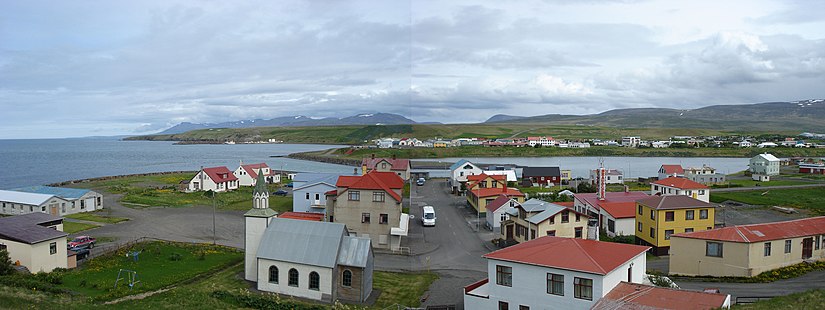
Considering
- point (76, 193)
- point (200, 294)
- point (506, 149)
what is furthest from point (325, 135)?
point (200, 294)

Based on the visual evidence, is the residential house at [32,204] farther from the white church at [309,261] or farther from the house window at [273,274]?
the house window at [273,274]

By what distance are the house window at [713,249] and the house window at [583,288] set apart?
8.17 m

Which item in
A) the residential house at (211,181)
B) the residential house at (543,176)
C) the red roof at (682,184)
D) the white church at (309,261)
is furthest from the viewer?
the residential house at (543,176)

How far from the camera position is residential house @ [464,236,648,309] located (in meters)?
12.7

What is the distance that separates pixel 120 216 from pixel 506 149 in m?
83.1

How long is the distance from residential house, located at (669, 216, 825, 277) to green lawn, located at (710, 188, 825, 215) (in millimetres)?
16414

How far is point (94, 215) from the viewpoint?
3127 cm

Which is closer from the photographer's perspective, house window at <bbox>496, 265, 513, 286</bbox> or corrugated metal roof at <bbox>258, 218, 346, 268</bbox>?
house window at <bbox>496, 265, 513, 286</bbox>

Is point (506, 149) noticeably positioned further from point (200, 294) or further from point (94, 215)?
point (200, 294)

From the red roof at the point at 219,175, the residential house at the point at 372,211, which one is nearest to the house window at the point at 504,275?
the residential house at the point at 372,211

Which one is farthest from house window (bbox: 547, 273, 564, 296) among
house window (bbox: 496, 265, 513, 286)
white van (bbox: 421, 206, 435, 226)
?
white van (bbox: 421, 206, 435, 226)

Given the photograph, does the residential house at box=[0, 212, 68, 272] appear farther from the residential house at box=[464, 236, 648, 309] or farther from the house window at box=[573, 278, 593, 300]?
the house window at box=[573, 278, 593, 300]

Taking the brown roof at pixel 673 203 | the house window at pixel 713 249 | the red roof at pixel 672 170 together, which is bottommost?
the house window at pixel 713 249

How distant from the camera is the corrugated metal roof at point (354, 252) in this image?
15.9 meters
